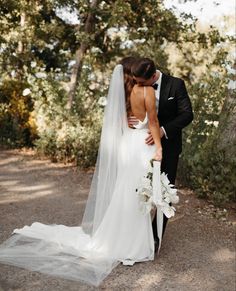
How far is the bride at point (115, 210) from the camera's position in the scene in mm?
3748

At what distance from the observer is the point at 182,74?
2111 centimetres

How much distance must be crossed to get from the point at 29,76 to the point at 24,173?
2394 millimetres

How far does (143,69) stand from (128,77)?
315mm

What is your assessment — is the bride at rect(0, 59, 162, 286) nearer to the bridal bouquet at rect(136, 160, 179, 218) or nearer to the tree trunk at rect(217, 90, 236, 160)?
the bridal bouquet at rect(136, 160, 179, 218)

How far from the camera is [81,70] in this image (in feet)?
30.6

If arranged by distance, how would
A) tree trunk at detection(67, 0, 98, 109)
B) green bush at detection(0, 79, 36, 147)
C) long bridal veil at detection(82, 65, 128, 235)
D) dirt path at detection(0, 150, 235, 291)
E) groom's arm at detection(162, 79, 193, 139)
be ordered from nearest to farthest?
dirt path at detection(0, 150, 235, 291) → groom's arm at detection(162, 79, 193, 139) → long bridal veil at detection(82, 65, 128, 235) → tree trunk at detection(67, 0, 98, 109) → green bush at detection(0, 79, 36, 147)

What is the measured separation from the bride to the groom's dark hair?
125 millimetres

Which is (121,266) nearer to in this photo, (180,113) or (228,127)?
(180,113)

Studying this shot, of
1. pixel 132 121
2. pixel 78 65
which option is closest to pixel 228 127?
pixel 132 121

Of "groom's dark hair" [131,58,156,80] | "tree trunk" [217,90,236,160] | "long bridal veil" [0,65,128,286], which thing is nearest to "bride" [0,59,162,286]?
"long bridal veil" [0,65,128,286]

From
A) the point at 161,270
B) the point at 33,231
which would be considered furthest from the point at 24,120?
the point at 161,270

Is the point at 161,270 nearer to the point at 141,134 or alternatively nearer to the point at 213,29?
the point at 141,134

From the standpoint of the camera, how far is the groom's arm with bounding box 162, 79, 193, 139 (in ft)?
12.7

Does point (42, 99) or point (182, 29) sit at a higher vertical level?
point (182, 29)
